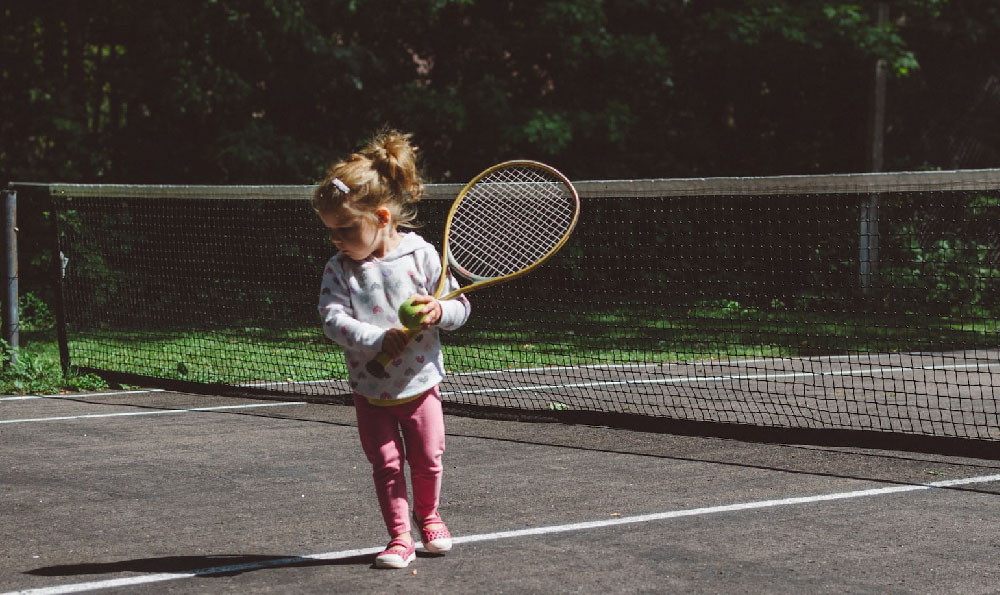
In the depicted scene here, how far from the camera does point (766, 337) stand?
16141 mm

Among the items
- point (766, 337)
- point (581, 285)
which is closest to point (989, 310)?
point (766, 337)

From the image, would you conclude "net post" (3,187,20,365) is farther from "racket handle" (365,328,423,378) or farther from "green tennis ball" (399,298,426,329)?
"green tennis ball" (399,298,426,329)

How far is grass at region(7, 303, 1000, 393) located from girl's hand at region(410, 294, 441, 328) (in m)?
5.42

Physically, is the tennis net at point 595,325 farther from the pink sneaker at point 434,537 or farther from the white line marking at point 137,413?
the pink sneaker at point 434,537

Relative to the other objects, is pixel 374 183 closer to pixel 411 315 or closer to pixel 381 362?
pixel 411 315

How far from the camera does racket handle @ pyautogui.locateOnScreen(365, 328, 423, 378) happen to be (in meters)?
4.79

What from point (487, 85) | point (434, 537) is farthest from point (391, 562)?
point (487, 85)

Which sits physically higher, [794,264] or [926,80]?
[926,80]

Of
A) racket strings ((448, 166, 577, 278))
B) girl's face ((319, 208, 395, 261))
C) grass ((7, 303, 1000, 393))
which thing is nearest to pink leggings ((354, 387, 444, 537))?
girl's face ((319, 208, 395, 261))

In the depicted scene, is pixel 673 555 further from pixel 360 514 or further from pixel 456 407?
pixel 456 407

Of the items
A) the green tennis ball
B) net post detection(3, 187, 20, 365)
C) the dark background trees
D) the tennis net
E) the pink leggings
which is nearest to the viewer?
the green tennis ball

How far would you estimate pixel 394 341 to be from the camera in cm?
477

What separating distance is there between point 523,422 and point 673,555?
3.76 m

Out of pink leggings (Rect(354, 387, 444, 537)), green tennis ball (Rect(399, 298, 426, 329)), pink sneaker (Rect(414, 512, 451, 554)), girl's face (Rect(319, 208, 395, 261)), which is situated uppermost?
girl's face (Rect(319, 208, 395, 261))
